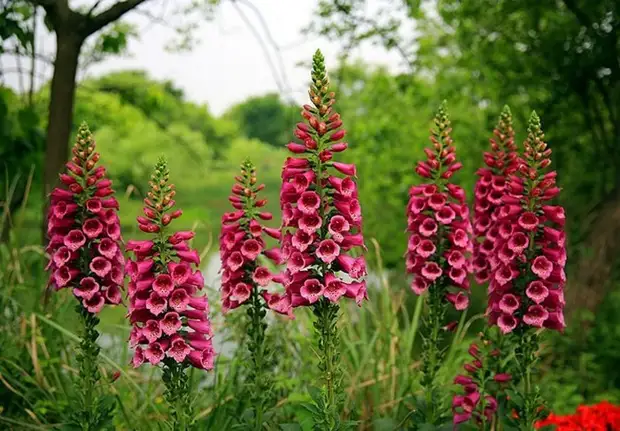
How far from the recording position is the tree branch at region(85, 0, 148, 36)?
698 centimetres

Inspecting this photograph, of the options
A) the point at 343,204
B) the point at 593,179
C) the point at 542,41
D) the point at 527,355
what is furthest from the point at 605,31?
the point at 343,204

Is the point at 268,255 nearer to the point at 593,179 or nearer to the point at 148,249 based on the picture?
the point at 148,249

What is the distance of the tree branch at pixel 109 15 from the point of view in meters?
6.98

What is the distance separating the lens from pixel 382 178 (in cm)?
1669

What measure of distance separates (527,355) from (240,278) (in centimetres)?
161

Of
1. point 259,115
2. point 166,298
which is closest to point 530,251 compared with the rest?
point 166,298

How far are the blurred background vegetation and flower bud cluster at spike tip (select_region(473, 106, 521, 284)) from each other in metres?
1.06

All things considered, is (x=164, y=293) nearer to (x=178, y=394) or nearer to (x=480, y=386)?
(x=178, y=394)

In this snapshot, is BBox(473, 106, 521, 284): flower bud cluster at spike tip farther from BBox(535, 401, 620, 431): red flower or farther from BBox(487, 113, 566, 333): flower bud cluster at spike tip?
BBox(535, 401, 620, 431): red flower

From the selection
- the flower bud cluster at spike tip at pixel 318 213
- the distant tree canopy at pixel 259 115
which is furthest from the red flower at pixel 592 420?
the distant tree canopy at pixel 259 115

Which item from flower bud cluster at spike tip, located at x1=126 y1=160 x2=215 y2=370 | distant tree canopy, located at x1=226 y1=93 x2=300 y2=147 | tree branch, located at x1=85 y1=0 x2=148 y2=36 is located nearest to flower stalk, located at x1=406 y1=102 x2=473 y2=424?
flower bud cluster at spike tip, located at x1=126 y1=160 x2=215 y2=370

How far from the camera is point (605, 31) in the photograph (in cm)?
1117

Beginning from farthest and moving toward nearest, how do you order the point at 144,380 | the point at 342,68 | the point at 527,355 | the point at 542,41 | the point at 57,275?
the point at 542,41 < the point at 342,68 < the point at 144,380 < the point at 527,355 < the point at 57,275

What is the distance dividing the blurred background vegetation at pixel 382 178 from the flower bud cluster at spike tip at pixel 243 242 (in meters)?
0.76
